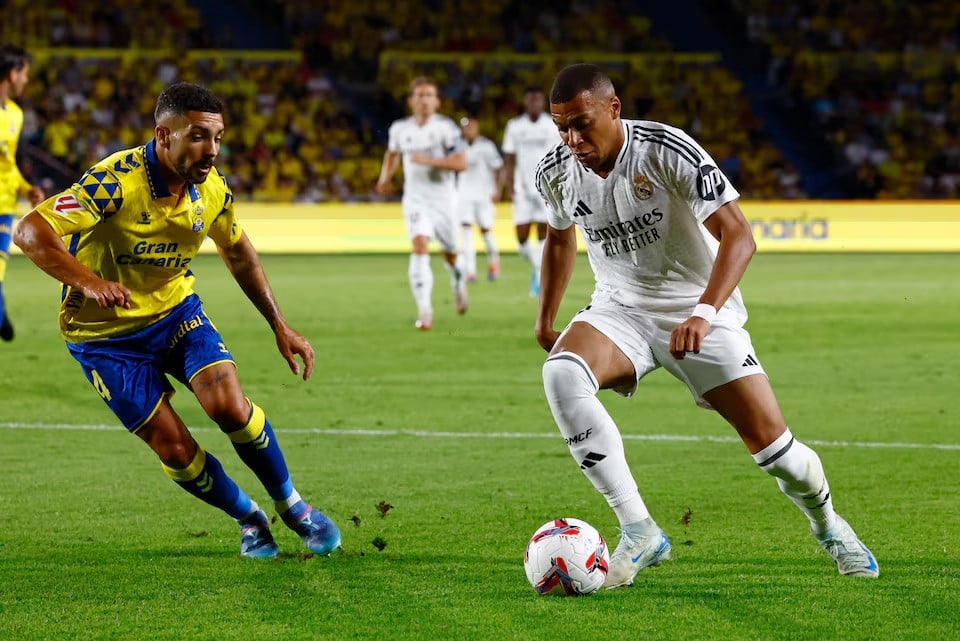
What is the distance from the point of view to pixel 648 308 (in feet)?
16.8

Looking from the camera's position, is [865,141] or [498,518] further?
[865,141]

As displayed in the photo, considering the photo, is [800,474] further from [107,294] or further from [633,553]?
[107,294]

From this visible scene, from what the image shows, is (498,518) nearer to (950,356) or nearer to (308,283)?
(950,356)

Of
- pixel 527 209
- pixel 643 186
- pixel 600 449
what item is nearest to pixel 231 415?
pixel 600 449

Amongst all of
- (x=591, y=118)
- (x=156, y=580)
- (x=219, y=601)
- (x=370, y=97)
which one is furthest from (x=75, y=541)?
(x=370, y=97)

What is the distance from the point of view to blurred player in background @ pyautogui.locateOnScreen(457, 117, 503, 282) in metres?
21.0

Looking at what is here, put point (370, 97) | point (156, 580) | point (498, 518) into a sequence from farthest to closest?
1. point (370, 97)
2. point (498, 518)
3. point (156, 580)

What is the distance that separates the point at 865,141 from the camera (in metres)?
33.5

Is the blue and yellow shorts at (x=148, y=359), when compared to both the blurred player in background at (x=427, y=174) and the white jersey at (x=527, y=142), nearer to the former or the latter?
the blurred player in background at (x=427, y=174)

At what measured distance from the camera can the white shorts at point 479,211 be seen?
21922mm

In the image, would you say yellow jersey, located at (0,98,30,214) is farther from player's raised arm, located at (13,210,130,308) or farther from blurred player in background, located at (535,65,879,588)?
blurred player in background, located at (535,65,879,588)

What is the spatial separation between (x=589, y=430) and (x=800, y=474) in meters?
0.74

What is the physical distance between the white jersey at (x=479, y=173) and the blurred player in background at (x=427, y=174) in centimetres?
558

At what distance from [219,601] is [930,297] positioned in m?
14.5
